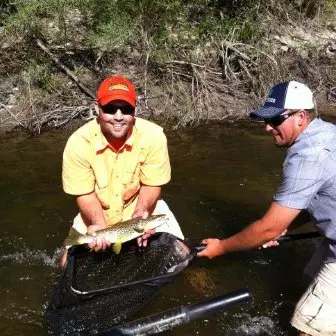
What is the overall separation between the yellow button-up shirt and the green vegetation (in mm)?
5266

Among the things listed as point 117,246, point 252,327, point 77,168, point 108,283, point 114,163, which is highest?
point 114,163

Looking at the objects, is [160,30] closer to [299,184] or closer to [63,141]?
[63,141]

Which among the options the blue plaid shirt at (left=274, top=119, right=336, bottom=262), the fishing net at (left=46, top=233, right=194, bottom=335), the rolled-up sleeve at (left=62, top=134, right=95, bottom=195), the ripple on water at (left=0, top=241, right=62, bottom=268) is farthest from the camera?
the ripple on water at (left=0, top=241, right=62, bottom=268)

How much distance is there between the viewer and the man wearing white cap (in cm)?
316

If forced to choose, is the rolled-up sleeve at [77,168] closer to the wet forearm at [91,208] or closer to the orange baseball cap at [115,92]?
the wet forearm at [91,208]

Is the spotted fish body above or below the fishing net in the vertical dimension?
above

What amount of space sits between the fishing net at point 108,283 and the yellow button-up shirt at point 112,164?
0.39 m

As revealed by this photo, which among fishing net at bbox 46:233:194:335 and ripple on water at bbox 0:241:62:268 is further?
ripple on water at bbox 0:241:62:268

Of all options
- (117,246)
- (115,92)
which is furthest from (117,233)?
(115,92)

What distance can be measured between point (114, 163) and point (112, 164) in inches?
0.9

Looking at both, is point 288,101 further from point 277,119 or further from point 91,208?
point 91,208

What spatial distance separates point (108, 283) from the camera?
4.14 metres

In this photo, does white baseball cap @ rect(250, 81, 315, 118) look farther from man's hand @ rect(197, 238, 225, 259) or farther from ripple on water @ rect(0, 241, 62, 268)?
ripple on water @ rect(0, 241, 62, 268)

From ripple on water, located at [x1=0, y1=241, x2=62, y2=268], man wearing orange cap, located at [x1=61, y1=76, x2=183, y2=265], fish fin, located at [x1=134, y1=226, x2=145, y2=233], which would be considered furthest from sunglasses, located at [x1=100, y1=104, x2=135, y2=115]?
ripple on water, located at [x1=0, y1=241, x2=62, y2=268]
